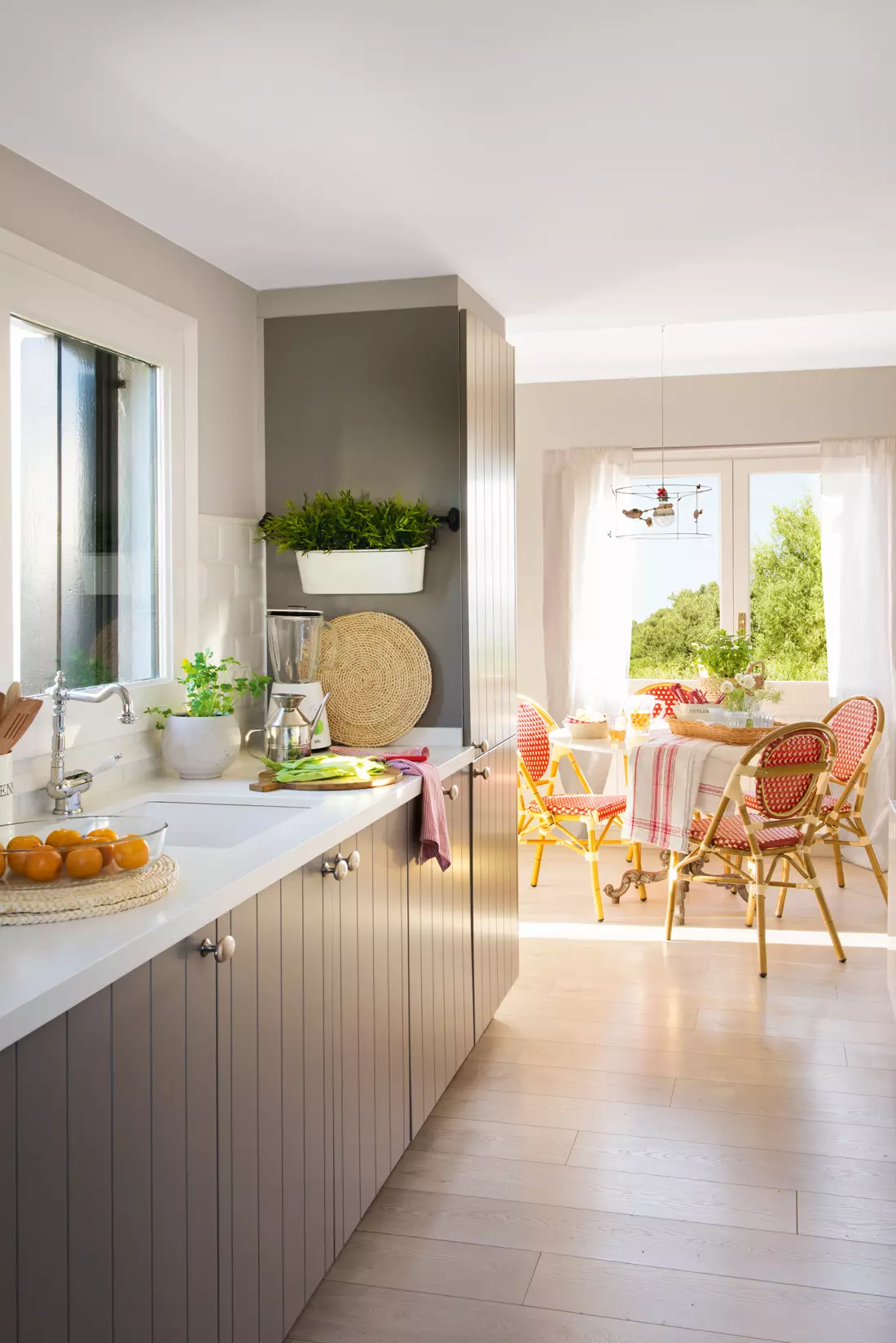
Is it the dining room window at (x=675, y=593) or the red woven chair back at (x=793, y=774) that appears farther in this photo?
the dining room window at (x=675, y=593)

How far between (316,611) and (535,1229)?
166 centimetres

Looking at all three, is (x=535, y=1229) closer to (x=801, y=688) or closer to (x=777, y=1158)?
(x=777, y=1158)

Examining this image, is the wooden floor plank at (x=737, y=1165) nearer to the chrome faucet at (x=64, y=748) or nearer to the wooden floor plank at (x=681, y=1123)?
the wooden floor plank at (x=681, y=1123)

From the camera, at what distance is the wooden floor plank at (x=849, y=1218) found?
94.3 inches

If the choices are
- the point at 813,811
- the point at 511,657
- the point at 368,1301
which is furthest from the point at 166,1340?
the point at 813,811

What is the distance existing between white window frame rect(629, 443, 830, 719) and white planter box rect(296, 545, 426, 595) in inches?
131

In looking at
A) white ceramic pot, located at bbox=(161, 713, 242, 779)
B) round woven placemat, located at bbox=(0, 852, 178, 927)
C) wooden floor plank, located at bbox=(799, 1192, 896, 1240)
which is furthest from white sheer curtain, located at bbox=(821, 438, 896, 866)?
round woven placemat, located at bbox=(0, 852, 178, 927)

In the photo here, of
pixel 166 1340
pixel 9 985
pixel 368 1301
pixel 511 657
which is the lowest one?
pixel 368 1301

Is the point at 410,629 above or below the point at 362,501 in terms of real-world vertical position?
below

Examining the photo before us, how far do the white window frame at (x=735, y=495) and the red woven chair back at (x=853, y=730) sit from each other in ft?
2.27

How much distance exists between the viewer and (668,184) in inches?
101

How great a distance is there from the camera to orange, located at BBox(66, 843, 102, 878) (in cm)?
158

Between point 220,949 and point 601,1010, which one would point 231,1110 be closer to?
point 220,949

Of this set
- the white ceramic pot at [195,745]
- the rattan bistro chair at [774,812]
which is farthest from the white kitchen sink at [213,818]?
the rattan bistro chair at [774,812]
